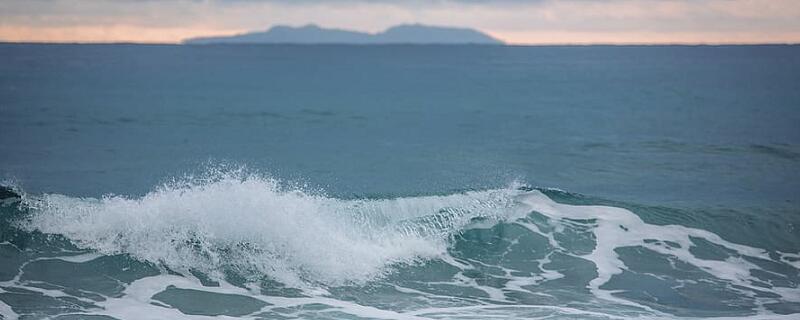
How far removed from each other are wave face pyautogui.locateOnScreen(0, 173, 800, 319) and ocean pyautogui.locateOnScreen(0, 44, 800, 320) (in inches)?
1.6

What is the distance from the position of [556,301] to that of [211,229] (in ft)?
19.2

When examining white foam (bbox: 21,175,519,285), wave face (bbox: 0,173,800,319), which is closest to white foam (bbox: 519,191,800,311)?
wave face (bbox: 0,173,800,319)

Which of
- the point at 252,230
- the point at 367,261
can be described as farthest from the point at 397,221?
the point at 252,230

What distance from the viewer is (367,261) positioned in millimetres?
13664

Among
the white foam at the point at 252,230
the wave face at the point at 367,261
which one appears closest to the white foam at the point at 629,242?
the wave face at the point at 367,261

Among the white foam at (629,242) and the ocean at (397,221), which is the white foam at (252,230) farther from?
the white foam at (629,242)

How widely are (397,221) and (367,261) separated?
1.62 m

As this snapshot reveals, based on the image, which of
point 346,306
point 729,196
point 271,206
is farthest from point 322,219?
point 729,196

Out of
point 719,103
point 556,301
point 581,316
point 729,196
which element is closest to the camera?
point 581,316

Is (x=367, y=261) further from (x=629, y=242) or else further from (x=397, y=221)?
(x=629, y=242)

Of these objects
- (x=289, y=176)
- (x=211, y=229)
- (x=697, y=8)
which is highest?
(x=697, y=8)

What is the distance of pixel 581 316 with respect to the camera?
11352mm

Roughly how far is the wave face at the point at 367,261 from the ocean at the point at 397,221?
4cm

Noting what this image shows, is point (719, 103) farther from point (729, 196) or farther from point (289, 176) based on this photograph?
point (289, 176)
